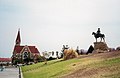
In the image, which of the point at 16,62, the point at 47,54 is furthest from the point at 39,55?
the point at 16,62

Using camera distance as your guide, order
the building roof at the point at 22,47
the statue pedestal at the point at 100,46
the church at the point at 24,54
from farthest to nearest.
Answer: the building roof at the point at 22,47 < the church at the point at 24,54 < the statue pedestal at the point at 100,46

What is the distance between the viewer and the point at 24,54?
420ft

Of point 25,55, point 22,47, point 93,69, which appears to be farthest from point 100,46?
point 22,47

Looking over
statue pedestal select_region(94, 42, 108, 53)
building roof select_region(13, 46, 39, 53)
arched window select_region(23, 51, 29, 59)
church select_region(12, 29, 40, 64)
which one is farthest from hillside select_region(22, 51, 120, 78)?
building roof select_region(13, 46, 39, 53)

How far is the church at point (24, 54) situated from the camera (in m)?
121

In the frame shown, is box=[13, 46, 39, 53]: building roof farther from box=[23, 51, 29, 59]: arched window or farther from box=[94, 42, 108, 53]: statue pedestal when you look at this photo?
box=[94, 42, 108, 53]: statue pedestal

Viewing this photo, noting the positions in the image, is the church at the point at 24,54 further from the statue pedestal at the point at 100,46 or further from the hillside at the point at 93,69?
the hillside at the point at 93,69

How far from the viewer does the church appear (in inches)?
4783

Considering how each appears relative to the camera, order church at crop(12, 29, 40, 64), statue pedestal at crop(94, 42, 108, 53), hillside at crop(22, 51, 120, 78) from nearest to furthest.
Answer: hillside at crop(22, 51, 120, 78) → statue pedestal at crop(94, 42, 108, 53) → church at crop(12, 29, 40, 64)

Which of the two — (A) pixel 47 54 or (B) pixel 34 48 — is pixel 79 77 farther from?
(B) pixel 34 48

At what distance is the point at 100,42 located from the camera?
51500 mm

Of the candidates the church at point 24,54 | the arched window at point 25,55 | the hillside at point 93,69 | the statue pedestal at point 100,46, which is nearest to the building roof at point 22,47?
the church at point 24,54

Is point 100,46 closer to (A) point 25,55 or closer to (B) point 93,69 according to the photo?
(B) point 93,69

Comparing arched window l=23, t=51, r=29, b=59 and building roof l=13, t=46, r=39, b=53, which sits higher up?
building roof l=13, t=46, r=39, b=53
